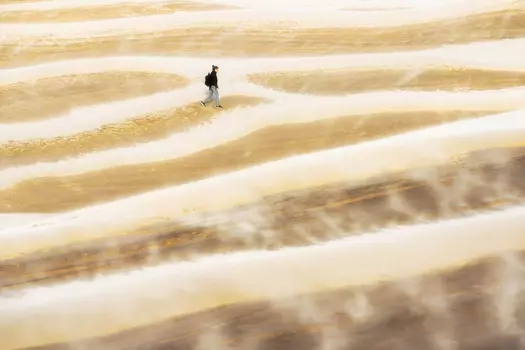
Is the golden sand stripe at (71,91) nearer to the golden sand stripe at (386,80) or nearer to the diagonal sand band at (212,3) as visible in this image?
the golden sand stripe at (386,80)

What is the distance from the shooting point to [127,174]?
9992mm

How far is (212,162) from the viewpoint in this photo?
10211mm

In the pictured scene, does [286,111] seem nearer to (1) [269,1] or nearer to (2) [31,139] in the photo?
(2) [31,139]

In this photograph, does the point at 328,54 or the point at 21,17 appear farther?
the point at 21,17

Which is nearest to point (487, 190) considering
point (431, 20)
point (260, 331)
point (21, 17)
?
point (260, 331)

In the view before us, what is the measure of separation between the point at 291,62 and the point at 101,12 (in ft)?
23.7

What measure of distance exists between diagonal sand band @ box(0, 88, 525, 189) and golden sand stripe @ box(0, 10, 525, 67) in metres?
2.64

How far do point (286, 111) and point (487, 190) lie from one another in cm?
504

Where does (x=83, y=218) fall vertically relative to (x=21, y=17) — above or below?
below

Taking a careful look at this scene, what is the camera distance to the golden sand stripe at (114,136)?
1066 centimetres

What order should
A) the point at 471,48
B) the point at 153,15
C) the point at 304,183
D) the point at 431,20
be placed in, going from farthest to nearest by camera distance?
the point at 153,15 → the point at 431,20 → the point at 471,48 → the point at 304,183

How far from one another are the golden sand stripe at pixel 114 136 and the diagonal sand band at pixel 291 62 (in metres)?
1.71

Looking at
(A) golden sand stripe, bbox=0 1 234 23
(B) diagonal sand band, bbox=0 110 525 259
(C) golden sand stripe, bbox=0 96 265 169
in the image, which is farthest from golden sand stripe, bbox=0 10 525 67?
(B) diagonal sand band, bbox=0 110 525 259

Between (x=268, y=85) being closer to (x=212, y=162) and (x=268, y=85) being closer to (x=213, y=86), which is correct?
(x=213, y=86)
